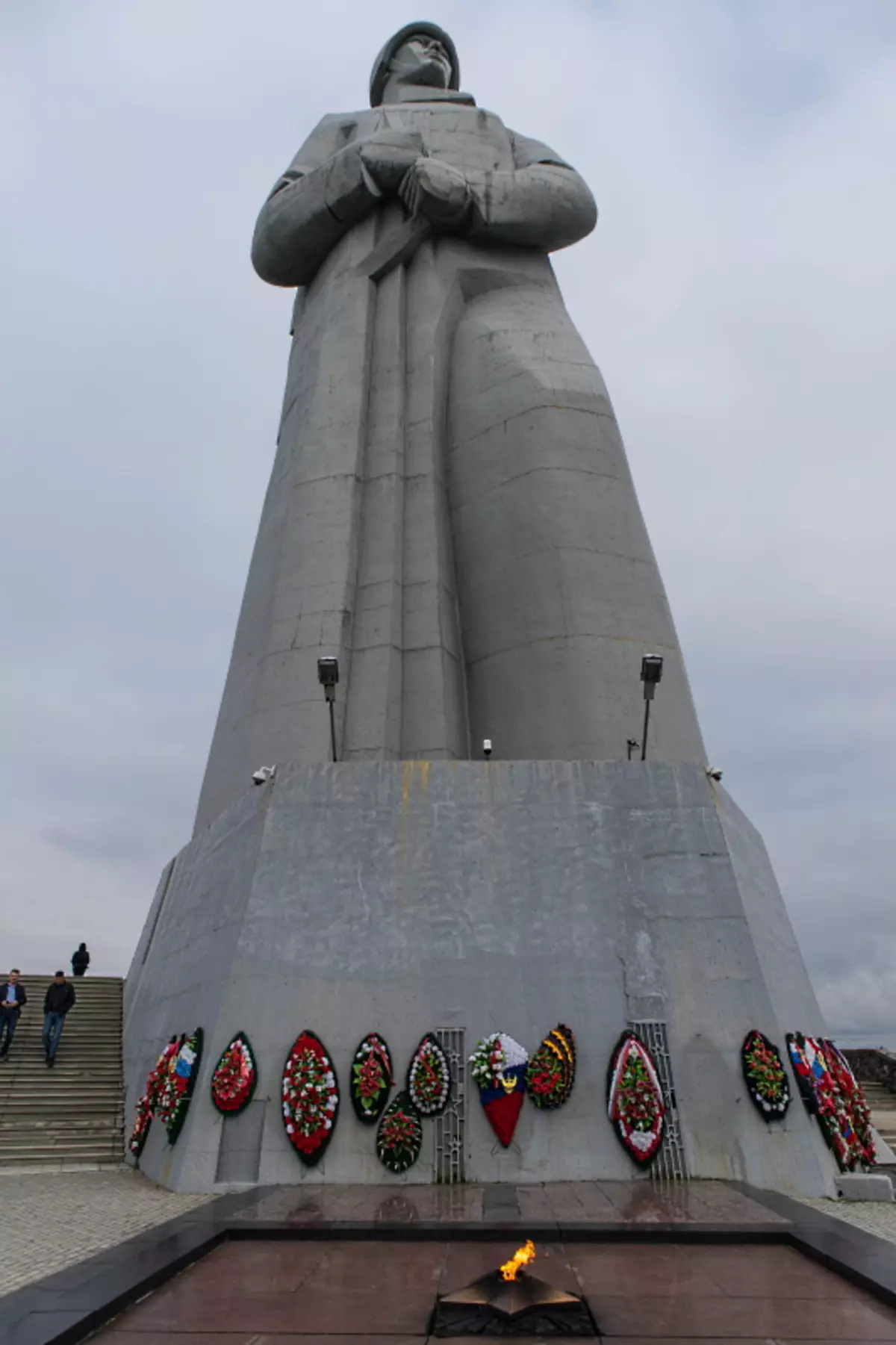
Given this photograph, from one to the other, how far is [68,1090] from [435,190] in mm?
13303

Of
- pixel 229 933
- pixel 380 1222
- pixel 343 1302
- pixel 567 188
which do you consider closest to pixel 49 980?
Answer: pixel 229 933

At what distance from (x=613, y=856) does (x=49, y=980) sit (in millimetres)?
9952

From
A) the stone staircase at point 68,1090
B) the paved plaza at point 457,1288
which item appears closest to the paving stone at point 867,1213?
the paved plaza at point 457,1288

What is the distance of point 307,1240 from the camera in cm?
593

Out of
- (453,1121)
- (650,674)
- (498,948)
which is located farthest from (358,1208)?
(650,674)

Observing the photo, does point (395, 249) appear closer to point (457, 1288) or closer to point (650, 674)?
point (650, 674)

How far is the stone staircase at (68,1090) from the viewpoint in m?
10.3

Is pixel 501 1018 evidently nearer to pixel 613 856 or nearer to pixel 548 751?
pixel 613 856

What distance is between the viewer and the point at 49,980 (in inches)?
590

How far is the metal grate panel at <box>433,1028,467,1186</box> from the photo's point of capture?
830cm

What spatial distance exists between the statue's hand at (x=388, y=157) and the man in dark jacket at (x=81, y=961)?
14.2 m

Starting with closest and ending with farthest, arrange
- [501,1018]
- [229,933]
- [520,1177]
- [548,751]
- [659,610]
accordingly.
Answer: [520,1177] → [501,1018] → [229,933] → [548,751] → [659,610]

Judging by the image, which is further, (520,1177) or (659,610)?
(659,610)

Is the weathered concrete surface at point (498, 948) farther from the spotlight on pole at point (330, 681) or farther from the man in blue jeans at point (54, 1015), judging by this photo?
the man in blue jeans at point (54, 1015)
